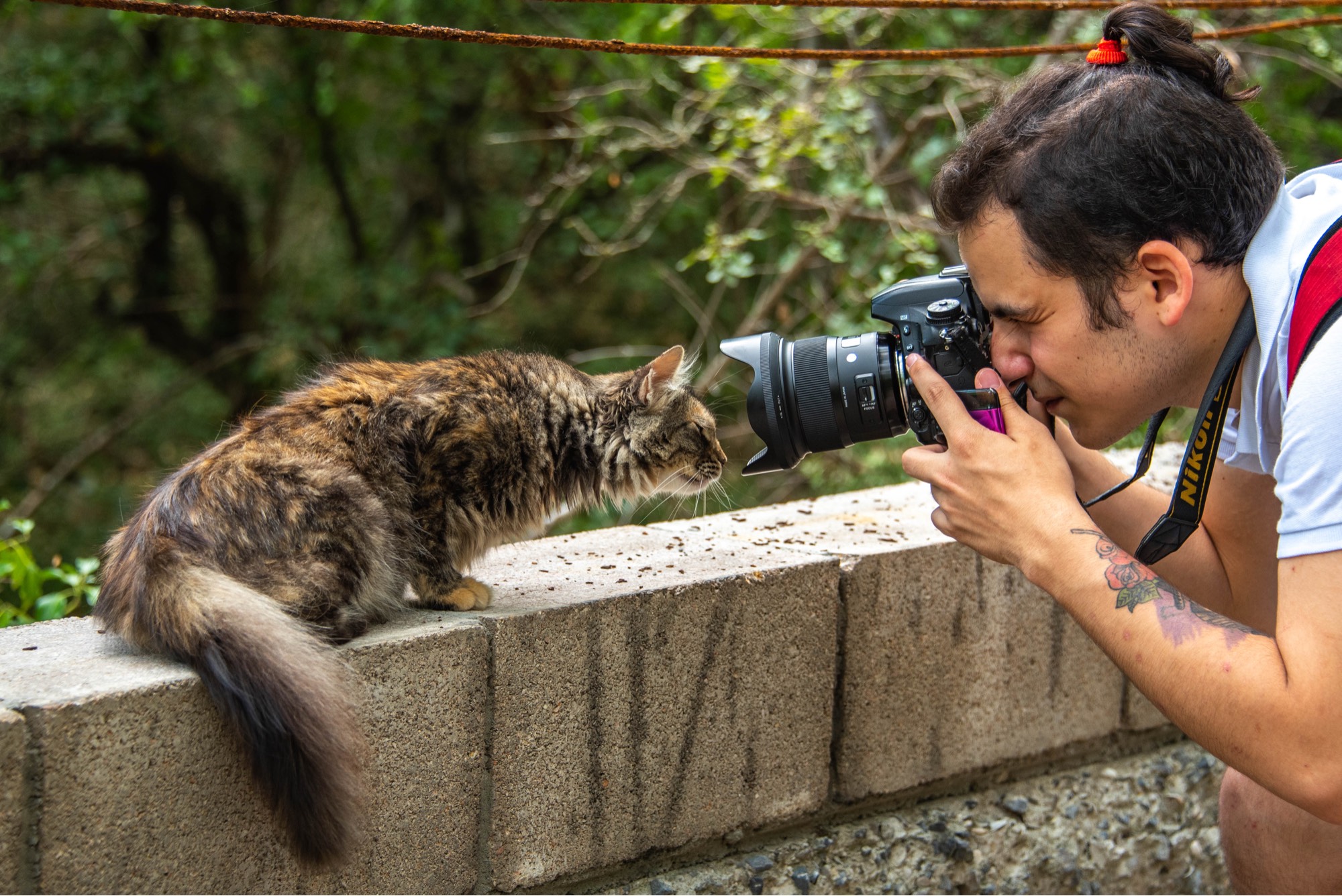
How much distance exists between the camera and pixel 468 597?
1.91 meters

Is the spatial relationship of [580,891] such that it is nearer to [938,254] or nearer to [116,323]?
[938,254]

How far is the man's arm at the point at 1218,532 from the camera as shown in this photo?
1.96 m

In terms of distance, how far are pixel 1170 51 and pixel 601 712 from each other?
1.31 meters

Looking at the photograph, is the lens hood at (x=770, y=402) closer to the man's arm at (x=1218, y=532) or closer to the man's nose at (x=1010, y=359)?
the man's nose at (x=1010, y=359)

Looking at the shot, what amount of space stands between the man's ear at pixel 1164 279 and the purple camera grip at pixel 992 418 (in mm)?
252

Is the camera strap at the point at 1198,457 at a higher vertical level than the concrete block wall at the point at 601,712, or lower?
higher

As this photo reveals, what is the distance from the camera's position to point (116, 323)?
23.5 ft

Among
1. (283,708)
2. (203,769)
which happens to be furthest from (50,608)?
(283,708)

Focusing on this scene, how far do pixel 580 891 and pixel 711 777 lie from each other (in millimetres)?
296

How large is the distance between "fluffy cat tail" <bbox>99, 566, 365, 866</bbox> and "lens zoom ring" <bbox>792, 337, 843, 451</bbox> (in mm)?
810

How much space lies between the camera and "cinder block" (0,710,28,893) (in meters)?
1.31

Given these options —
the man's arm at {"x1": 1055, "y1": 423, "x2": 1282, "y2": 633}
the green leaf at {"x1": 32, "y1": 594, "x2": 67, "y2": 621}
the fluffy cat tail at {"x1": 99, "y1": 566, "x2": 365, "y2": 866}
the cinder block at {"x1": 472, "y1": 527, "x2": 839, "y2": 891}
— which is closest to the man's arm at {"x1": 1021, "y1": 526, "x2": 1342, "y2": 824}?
the man's arm at {"x1": 1055, "y1": 423, "x2": 1282, "y2": 633}

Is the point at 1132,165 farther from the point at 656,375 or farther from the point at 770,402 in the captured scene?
the point at 656,375

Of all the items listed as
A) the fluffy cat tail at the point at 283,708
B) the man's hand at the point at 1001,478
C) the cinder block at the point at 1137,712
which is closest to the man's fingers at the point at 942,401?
the man's hand at the point at 1001,478
